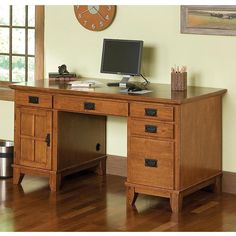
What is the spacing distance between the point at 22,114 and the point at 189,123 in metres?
1.37

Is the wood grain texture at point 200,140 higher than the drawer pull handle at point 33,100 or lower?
lower

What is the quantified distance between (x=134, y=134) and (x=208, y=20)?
1.08 metres

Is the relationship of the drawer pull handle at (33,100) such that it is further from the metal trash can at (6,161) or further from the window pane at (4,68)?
Result: the window pane at (4,68)

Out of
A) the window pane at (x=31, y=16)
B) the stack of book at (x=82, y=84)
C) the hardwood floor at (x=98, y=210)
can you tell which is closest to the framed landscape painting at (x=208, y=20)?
the stack of book at (x=82, y=84)

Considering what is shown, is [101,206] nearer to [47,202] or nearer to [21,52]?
[47,202]

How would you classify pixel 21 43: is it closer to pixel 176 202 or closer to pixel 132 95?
pixel 132 95

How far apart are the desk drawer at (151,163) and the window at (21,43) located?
161 centimetres

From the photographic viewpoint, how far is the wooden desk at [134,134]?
567 cm

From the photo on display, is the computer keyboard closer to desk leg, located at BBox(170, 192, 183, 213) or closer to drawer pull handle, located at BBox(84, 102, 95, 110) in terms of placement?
drawer pull handle, located at BBox(84, 102, 95, 110)

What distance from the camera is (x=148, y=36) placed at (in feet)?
21.4

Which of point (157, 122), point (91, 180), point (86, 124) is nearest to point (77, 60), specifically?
point (86, 124)

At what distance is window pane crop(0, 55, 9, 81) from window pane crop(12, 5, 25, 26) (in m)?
0.32

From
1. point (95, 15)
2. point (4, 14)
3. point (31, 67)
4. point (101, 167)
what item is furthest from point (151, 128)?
point (4, 14)

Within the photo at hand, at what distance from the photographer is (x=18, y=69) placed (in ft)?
24.0
